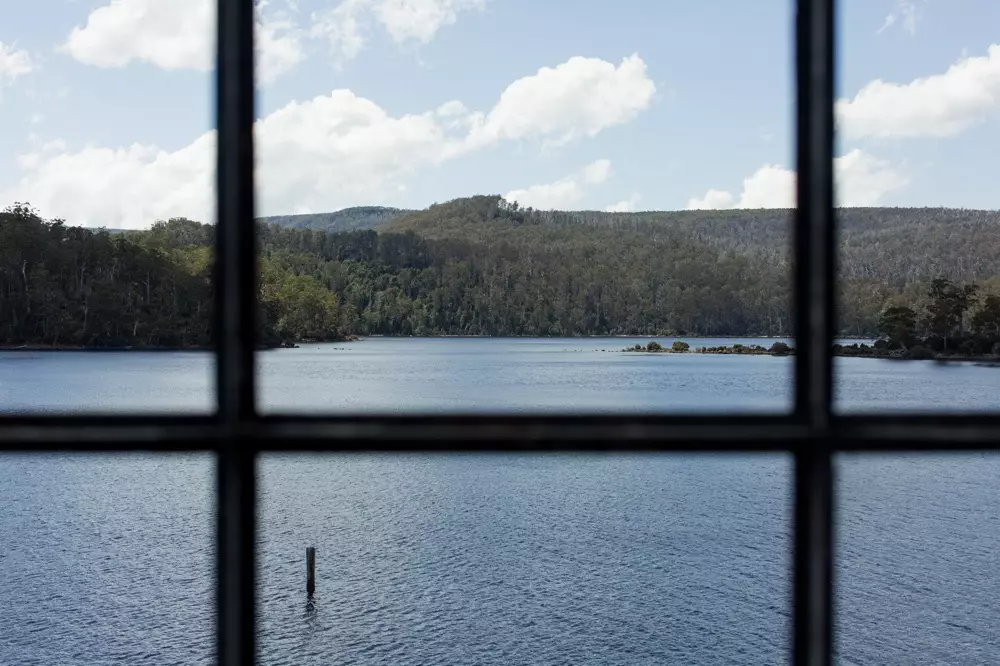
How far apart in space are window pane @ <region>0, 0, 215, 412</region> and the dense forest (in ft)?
0.58

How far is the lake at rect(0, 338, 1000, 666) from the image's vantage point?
1978 cm

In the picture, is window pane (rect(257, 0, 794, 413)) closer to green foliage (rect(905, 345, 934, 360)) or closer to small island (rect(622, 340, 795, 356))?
small island (rect(622, 340, 795, 356))

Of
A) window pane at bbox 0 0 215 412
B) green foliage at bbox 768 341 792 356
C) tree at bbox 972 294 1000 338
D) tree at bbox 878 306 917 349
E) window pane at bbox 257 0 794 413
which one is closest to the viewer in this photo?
tree at bbox 972 294 1000 338

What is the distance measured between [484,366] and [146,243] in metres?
20.7

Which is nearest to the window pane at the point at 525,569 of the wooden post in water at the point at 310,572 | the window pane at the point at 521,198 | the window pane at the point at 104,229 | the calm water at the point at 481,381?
the wooden post in water at the point at 310,572

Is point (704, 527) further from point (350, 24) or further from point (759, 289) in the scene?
point (350, 24)

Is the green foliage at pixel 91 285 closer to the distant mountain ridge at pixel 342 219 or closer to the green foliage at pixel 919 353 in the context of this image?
the distant mountain ridge at pixel 342 219

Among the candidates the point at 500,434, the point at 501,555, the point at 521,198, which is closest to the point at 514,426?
the point at 500,434

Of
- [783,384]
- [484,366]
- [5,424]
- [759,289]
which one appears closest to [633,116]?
[759,289]

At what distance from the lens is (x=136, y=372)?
48469mm

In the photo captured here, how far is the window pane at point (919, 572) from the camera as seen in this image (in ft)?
63.0

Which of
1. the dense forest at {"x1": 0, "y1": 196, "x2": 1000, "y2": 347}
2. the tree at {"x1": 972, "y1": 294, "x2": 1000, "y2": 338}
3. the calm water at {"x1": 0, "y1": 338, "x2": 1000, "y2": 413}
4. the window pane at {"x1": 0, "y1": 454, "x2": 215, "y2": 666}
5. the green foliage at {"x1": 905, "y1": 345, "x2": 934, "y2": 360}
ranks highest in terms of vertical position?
the dense forest at {"x1": 0, "y1": 196, "x2": 1000, "y2": 347}

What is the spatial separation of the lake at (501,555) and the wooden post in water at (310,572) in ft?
1.43

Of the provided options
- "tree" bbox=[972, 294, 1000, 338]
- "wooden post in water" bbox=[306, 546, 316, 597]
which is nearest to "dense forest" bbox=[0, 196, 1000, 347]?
"tree" bbox=[972, 294, 1000, 338]
